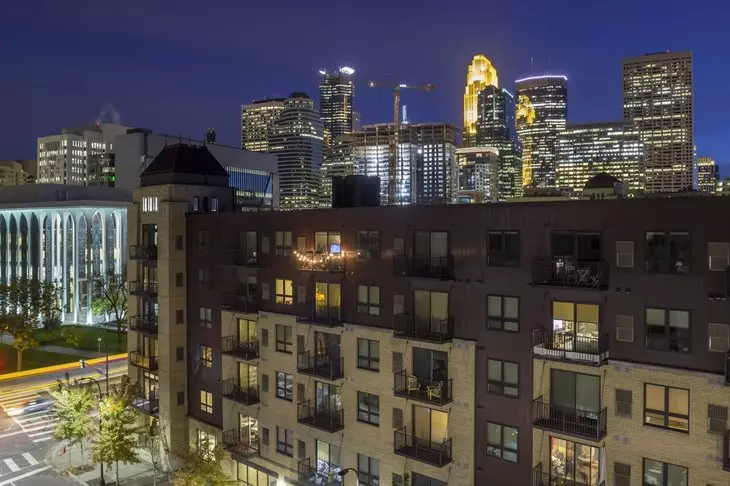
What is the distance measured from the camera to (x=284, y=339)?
1528 inches

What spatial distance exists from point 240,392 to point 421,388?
1637 cm

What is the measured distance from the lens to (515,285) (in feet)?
92.2

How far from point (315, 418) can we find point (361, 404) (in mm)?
3436

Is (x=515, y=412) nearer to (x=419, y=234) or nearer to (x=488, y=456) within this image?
(x=488, y=456)

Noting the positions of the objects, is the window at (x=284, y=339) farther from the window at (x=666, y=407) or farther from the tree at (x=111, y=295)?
the tree at (x=111, y=295)

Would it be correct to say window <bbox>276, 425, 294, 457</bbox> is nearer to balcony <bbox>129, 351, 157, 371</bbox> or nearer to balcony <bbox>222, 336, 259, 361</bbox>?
balcony <bbox>222, 336, 259, 361</bbox>

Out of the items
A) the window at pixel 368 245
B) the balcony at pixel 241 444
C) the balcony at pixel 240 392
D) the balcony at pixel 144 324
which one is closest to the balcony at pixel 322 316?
the window at pixel 368 245

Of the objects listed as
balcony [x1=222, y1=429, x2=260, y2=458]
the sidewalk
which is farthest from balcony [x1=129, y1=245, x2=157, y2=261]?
the sidewalk

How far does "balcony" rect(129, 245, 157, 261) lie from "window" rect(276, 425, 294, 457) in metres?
18.3

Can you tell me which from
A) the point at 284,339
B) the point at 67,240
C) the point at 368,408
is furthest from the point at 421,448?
the point at 67,240

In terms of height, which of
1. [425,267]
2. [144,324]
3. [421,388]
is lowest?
[421,388]

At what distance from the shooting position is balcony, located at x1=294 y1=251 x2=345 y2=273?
35.2m

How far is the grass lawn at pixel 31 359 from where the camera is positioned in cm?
7825

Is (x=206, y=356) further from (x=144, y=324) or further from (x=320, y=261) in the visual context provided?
(x=320, y=261)
